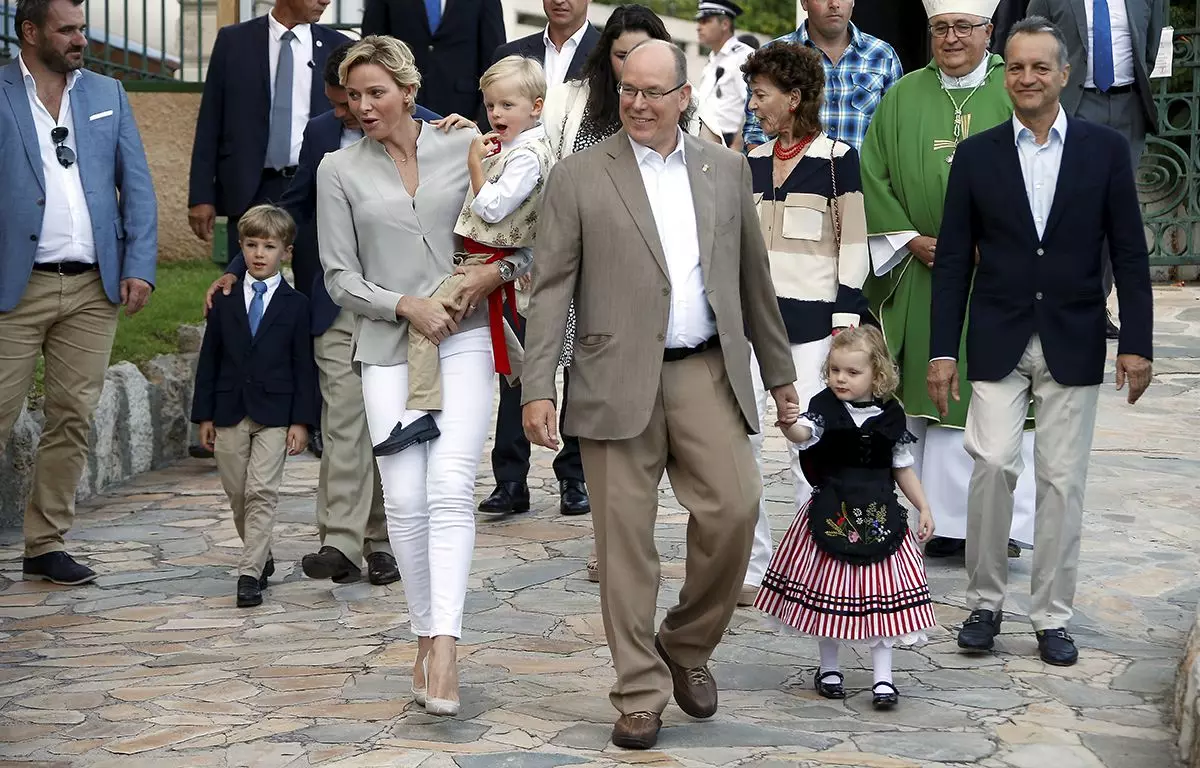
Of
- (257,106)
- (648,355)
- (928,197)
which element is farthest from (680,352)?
(257,106)

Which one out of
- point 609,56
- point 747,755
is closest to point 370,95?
point 609,56

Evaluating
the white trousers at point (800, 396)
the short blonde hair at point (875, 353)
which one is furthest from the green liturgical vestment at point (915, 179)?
the short blonde hair at point (875, 353)

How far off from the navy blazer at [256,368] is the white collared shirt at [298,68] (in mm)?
1658

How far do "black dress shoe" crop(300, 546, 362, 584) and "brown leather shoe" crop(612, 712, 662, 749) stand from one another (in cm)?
258

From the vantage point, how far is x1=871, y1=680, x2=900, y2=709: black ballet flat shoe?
5.48 meters

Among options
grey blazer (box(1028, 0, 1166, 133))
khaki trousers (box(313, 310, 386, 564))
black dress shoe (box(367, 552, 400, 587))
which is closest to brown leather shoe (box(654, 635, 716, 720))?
black dress shoe (box(367, 552, 400, 587))

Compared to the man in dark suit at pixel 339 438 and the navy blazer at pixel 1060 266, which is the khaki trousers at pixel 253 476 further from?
the navy blazer at pixel 1060 266

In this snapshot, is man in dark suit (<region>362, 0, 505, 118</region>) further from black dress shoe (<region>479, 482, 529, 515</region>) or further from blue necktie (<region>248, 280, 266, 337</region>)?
black dress shoe (<region>479, 482, 529, 515</region>)

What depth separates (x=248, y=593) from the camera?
7074 millimetres

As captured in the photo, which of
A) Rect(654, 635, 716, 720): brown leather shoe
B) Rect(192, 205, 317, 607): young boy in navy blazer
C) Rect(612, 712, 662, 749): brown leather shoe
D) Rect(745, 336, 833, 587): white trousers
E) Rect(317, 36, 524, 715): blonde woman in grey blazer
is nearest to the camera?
Rect(612, 712, 662, 749): brown leather shoe

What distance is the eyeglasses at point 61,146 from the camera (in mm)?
7492

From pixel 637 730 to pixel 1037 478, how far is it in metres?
1.89

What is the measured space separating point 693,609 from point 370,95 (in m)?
1.90

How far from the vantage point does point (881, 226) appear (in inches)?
289
